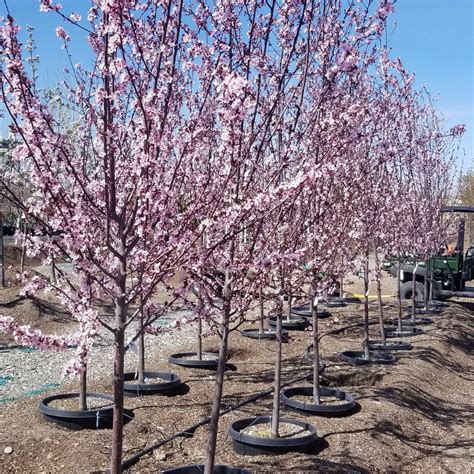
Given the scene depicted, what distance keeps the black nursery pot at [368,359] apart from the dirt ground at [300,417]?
0.57 feet

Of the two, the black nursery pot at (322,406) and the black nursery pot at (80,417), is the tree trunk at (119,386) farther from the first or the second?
the black nursery pot at (322,406)

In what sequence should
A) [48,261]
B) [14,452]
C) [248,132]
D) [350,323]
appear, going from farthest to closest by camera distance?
[350,323], [14,452], [48,261], [248,132]

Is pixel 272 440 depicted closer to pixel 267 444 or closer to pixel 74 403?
pixel 267 444

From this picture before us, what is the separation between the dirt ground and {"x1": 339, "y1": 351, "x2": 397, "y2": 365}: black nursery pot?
0.57 ft

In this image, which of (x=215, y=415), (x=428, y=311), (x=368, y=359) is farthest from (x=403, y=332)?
(x=215, y=415)

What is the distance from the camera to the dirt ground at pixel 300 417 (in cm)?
507

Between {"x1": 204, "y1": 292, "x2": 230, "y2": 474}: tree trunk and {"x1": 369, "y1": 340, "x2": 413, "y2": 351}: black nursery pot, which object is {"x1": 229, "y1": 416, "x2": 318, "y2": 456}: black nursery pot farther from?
{"x1": 369, "y1": 340, "x2": 413, "y2": 351}: black nursery pot

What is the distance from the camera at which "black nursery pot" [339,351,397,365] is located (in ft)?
29.0

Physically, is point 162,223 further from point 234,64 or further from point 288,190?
point 234,64

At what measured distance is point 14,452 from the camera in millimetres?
5129

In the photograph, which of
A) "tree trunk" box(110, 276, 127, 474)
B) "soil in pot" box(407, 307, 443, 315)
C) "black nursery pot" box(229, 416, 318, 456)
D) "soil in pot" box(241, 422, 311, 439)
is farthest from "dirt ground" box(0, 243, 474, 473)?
"soil in pot" box(407, 307, 443, 315)

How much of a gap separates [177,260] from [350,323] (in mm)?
9939

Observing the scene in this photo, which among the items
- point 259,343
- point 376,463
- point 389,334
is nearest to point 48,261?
point 376,463

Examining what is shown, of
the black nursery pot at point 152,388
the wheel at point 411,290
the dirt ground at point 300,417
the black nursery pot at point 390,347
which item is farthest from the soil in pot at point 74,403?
the wheel at point 411,290
